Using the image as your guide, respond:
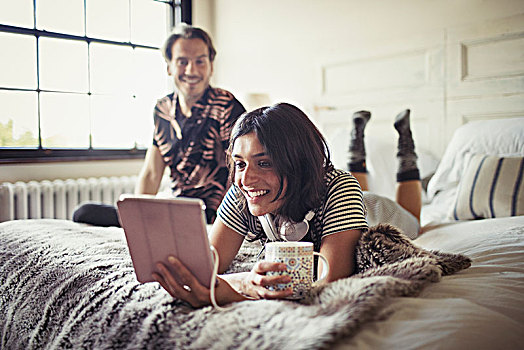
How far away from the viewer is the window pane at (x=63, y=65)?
339 centimetres

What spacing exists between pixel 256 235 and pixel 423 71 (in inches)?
79.0

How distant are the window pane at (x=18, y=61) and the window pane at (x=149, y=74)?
0.80m

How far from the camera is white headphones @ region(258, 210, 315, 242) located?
1.27 metres

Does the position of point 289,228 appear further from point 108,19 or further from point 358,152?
point 108,19

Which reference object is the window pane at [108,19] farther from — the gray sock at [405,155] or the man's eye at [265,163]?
the man's eye at [265,163]

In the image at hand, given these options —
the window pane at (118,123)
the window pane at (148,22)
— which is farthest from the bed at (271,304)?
the window pane at (148,22)

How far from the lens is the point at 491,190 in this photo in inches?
80.8

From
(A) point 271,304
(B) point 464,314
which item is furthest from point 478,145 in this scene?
(A) point 271,304

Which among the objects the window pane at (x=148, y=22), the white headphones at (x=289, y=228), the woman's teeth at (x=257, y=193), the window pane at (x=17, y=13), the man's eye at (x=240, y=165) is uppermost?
the window pane at (x=148, y=22)

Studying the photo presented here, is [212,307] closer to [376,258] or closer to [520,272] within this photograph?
[376,258]

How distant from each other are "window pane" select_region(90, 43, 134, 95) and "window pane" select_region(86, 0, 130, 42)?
0.09 meters

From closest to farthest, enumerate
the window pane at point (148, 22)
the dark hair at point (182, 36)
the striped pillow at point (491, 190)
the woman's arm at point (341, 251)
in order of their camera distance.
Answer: the woman's arm at point (341, 251) → the striped pillow at point (491, 190) → the dark hair at point (182, 36) → the window pane at point (148, 22)

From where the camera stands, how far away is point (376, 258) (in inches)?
44.9

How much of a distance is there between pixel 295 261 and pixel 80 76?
3.05 meters
